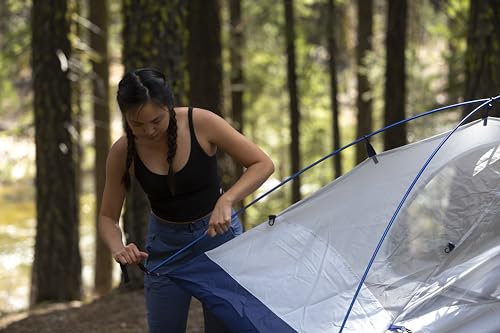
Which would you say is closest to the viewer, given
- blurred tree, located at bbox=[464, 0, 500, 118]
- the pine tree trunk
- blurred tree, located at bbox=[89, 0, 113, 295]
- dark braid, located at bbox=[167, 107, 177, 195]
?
dark braid, located at bbox=[167, 107, 177, 195]

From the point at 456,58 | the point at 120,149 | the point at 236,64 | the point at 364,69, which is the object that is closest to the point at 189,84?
the point at 120,149

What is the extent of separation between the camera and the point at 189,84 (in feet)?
27.5

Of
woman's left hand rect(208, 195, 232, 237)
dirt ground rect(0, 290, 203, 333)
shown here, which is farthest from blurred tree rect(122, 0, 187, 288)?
woman's left hand rect(208, 195, 232, 237)

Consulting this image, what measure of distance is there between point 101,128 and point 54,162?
5187 mm

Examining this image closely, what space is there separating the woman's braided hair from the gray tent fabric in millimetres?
607

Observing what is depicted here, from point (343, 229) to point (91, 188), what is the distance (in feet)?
82.1

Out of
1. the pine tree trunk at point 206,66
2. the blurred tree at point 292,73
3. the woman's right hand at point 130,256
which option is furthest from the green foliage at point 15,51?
the woman's right hand at point 130,256

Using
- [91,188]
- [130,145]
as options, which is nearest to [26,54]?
[130,145]

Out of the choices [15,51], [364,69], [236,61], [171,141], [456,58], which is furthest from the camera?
[236,61]

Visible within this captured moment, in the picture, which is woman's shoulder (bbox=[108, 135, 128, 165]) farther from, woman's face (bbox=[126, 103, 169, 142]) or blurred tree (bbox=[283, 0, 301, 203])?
blurred tree (bbox=[283, 0, 301, 203])

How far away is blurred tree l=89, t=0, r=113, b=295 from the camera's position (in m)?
13.3

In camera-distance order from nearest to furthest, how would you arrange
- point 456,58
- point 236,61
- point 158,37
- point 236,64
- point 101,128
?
point 158,37 → point 456,58 → point 101,128 → point 236,64 → point 236,61

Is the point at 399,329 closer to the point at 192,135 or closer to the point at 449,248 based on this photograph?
the point at 449,248

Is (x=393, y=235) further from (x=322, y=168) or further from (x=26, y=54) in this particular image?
(x=322, y=168)
